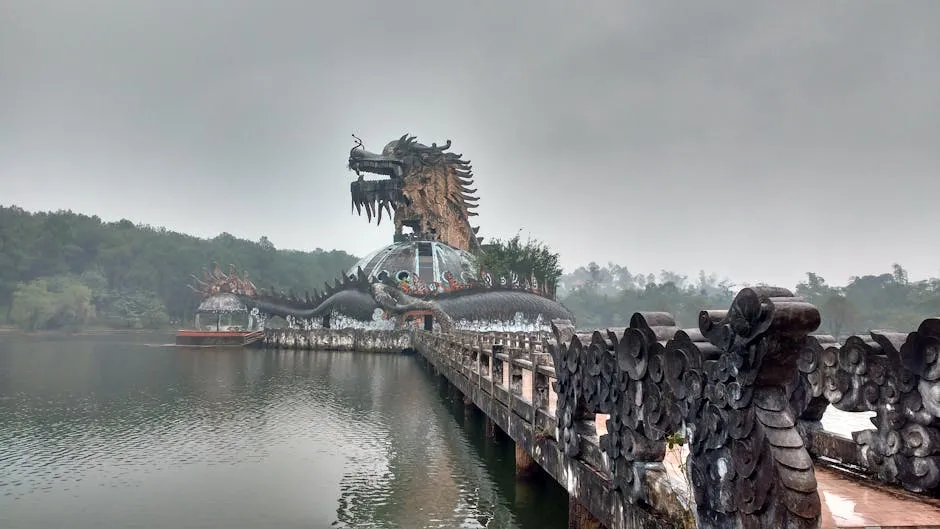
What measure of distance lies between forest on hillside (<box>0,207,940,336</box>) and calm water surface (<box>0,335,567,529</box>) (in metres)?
32.6

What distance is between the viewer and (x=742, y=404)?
349 cm

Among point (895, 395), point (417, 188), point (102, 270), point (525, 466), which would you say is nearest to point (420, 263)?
point (417, 188)

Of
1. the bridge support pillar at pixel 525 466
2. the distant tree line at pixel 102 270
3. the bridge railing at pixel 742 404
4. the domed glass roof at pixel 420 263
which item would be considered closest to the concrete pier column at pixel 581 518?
the bridge railing at pixel 742 404

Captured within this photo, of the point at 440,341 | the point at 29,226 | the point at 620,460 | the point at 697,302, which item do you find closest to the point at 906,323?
the point at 697,302

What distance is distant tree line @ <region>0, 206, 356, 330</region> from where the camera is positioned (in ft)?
197

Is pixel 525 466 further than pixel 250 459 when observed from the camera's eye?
No

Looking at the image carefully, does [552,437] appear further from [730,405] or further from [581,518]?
[730,405]

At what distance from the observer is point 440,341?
73.0 feet

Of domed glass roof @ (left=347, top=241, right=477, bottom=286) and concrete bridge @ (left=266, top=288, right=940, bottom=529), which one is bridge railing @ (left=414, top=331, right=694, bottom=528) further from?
domed glass roof @ (left=347, top=241, right=477, bottom=286)

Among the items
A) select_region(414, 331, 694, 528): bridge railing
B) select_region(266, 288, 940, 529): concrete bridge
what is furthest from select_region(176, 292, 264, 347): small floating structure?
select_region(266, 288, 940, 529): concrete bridge

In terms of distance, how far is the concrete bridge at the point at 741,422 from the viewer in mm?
3371

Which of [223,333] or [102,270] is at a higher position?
[102,270]

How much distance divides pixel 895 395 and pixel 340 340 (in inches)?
1437

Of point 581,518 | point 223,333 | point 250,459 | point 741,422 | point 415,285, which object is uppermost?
point 415,285
